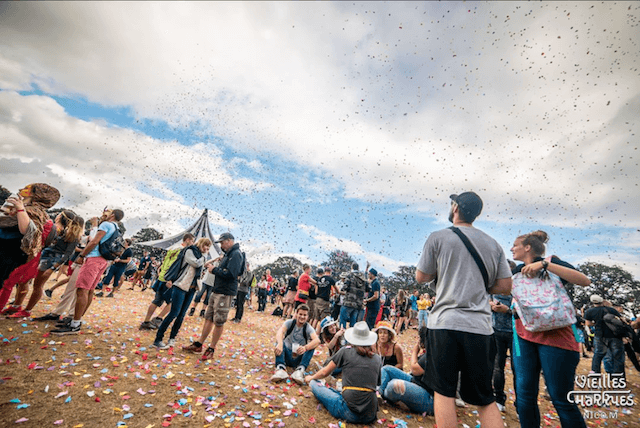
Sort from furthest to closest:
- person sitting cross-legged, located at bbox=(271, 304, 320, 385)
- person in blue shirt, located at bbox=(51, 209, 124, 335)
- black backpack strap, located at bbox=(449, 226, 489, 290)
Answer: person sitting cross-legged, located at bbox=(271, 304, 320, 385)
person in blue shirt, located at bbox=(51, 209, 124, 335)
black backpack strap, located at bbox=(449, 226, 489, 290)

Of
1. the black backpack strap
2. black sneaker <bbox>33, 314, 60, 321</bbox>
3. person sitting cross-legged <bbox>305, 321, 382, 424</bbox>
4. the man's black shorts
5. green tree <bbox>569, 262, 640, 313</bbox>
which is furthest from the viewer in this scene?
green tree <bbox>569, 262, 640, 313</bbox>

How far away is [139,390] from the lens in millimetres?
3719

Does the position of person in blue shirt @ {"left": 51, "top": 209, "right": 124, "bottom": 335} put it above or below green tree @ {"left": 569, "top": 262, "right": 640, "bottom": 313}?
below

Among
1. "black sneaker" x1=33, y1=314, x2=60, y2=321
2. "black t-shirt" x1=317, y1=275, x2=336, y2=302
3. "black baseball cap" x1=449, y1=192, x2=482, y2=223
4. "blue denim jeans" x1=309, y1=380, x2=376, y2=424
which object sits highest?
"black baseball cap" x1=449, y1=192, x2=482, y2=223

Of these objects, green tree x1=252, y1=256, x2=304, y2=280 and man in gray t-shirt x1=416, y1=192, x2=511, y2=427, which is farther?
green tree x1=252, y1=256, x2=304, y2=280

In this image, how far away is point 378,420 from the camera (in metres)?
3.94

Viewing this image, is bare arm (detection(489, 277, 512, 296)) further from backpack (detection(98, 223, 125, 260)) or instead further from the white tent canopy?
the white tent canopy

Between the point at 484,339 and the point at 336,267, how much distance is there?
2963 inches

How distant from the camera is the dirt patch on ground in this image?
3092mm

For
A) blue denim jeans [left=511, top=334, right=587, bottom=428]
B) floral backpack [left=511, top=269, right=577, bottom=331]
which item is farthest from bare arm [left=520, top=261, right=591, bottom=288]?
blue denim jeans [left=511, top=334, right=587, bottom=428]

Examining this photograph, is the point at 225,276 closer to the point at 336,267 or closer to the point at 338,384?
the point at 338,384

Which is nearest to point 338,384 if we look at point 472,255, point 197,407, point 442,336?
point 197,407

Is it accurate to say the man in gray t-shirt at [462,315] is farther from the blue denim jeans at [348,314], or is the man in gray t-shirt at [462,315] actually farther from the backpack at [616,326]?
the backpack at [616,326]

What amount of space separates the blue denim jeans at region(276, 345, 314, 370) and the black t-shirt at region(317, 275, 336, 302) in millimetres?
3340
